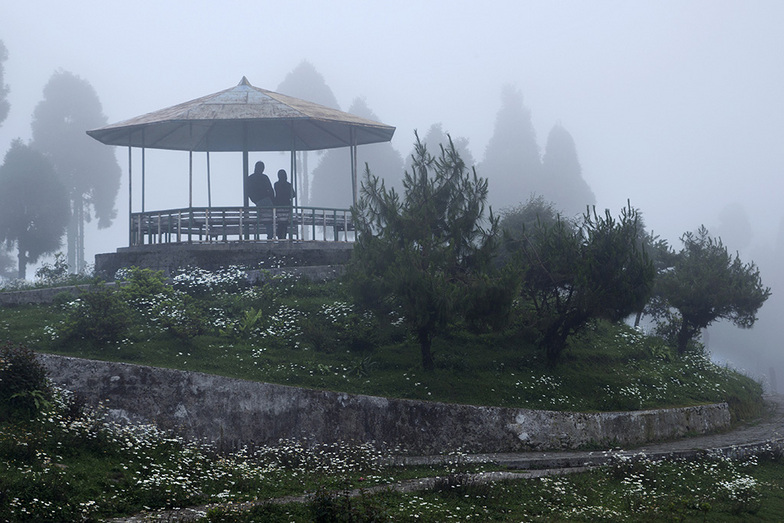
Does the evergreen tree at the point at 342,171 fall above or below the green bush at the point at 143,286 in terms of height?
above

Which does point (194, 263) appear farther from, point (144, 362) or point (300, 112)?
point (144, 362)

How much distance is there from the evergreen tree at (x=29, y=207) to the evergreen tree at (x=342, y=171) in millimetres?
28368

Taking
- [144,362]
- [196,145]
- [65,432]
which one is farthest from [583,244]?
[196,145]

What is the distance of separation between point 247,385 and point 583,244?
9488 millimetres

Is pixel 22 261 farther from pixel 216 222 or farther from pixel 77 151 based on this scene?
pixel 216 222

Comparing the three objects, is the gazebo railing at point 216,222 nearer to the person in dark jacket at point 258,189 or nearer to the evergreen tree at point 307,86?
the person in dark jacket at point 258,189

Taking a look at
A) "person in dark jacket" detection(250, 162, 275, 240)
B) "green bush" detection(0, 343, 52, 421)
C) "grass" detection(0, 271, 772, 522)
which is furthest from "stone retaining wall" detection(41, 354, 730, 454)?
"person in dark jacket" detection(250, 162, 275, 240)

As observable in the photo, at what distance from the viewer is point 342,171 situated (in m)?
70.2

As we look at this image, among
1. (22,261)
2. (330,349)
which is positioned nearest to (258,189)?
(330,349)

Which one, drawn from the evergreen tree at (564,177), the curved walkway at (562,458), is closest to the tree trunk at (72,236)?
the evergreen tree at (564,177)

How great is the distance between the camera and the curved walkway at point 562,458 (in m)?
9.22

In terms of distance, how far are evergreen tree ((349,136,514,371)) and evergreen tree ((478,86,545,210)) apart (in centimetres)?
5172

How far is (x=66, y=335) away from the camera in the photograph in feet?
50.5

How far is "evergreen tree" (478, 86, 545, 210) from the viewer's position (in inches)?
2872
